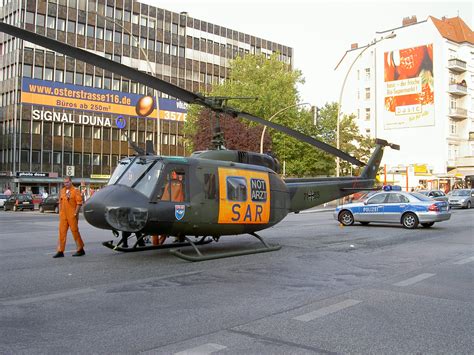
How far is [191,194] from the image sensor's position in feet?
33.7

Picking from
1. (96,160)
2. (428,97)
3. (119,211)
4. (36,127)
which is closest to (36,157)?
(36,127)

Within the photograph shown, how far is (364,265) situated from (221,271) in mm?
3043

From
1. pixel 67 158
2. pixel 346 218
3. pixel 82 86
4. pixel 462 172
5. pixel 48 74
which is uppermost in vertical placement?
pixel 48 74

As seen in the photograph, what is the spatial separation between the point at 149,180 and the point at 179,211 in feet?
2.81

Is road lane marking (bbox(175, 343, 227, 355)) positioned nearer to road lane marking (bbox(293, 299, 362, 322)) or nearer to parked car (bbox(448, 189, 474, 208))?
road lane marking (bbox(293, 299, 362, 322))

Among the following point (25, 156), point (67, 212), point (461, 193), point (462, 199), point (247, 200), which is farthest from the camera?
point (25, 156)

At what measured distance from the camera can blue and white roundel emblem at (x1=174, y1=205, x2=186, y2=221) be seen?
32.6 feet

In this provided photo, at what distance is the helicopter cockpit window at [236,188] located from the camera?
35.8 ft

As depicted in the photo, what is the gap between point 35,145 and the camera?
186 ft

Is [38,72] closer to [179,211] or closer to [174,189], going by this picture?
[174,189]

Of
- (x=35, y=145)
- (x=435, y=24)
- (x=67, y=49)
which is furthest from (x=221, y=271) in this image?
(x=435, y=24)

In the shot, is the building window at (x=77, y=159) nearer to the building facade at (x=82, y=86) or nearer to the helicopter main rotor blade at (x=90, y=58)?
the building facade at (x=82, y=86)

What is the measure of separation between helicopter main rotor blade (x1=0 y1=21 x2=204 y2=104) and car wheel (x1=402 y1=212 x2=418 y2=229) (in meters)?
12.0

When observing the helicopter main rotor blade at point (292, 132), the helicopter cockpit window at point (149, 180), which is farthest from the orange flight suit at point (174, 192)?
the helicopter main rotor blade at point (292, 132)
